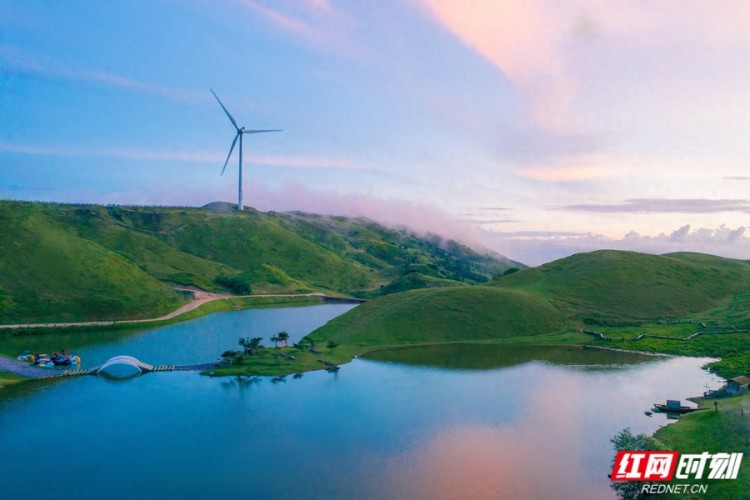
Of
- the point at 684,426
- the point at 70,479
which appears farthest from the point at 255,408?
the point at 684,426

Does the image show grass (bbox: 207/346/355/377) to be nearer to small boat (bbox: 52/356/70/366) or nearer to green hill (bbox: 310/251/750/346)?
green hill (bbox: 310/251/750/346)

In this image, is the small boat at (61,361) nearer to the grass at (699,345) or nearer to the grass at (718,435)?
the grass at (718,435)

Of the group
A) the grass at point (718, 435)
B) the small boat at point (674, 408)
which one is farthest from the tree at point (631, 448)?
the small boat at point (674, 408)

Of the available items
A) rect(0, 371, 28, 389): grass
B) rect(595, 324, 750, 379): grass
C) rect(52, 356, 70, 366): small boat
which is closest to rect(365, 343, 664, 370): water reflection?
rect(595, 324, 750, 379): grass

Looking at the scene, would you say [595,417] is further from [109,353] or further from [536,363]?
[109,353]

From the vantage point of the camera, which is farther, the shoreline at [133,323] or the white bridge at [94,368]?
the shoreline at [133,323]

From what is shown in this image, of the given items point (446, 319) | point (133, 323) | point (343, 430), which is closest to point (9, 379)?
point (343, 430)

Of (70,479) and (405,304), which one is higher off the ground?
(405,304)
